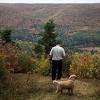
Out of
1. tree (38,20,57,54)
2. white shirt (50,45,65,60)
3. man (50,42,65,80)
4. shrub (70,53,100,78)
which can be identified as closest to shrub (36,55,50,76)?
shrub (70,53,100,78)

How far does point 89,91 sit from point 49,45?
2906 cm

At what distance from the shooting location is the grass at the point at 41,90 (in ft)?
43.9

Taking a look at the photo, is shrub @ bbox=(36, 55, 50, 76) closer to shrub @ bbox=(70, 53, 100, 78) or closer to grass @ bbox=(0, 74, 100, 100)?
shrub @ bbox=(70, 53, 100, 78)

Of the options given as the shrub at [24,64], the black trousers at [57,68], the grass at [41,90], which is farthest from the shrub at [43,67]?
the black trousers at [57,68]

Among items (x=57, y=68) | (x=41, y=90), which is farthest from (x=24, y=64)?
(x=41, y=90)

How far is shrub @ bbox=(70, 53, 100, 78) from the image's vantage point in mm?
18062

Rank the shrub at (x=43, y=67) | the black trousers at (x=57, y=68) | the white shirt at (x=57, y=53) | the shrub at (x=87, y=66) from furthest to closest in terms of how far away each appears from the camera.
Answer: the shrub at (x=43, y=67) < the shrub at (x=87, y=66) < the black trousers at (x=57, y=68) < the white shirt at (x=57, y=53)

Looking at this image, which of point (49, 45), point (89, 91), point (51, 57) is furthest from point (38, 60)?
point (49, 45)

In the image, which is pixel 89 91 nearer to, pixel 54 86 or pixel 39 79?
pixel 54 86

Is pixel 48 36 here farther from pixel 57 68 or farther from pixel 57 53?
pixel 57 53

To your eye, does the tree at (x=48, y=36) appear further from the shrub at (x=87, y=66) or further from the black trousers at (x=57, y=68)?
the black trousers at (x=57, y=68)

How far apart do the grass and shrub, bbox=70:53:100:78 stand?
107 cm

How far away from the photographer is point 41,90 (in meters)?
14.7

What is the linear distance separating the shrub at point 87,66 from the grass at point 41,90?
1.07 meters
